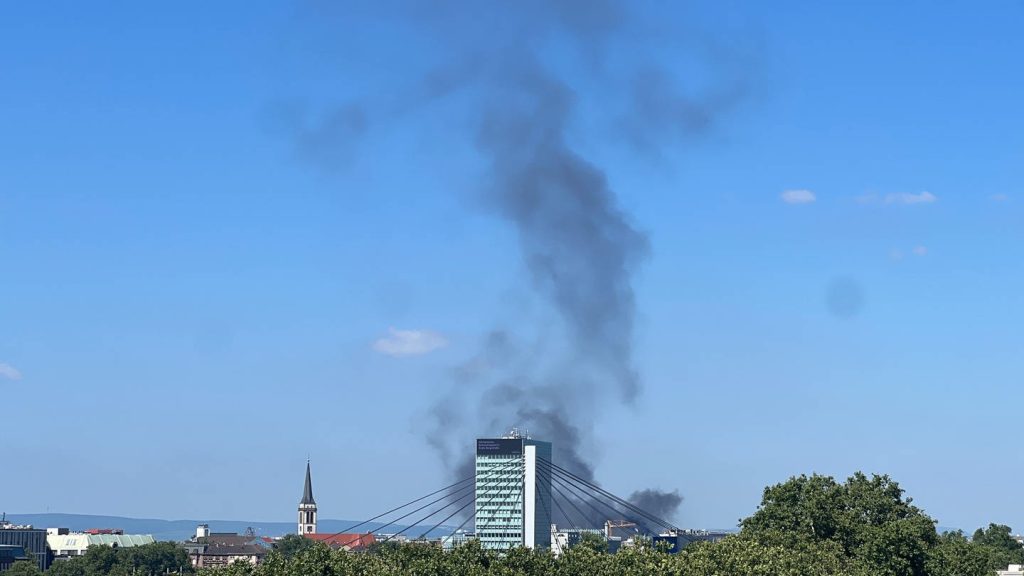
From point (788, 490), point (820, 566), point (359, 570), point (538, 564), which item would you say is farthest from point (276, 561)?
point (788, 490)

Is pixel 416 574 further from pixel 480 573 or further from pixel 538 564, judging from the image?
pixel 538 564

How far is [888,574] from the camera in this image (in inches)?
4321

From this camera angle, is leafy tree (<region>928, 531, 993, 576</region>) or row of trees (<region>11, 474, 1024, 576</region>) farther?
leafy tree (<region>928, 531, 993, 576</region>)

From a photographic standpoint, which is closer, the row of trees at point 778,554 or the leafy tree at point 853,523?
the row of trees at point 778,554

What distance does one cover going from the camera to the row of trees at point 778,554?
81562 millimetres

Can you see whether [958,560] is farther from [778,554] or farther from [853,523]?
[778,554]

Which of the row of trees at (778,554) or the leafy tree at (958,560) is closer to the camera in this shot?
the row of trees at (778,554)

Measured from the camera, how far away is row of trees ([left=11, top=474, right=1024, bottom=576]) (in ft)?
268

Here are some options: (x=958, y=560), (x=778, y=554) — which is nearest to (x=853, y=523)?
(x=958, y=560)

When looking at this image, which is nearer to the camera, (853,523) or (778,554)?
(778,554)

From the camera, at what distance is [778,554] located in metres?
99.3

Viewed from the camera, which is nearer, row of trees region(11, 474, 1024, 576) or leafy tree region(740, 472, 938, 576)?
row of trees region(11, 474, 1024, 576)

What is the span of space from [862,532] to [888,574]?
7489mm

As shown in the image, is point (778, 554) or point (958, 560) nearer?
point (778, 554)
